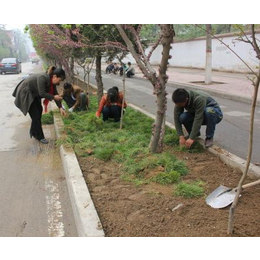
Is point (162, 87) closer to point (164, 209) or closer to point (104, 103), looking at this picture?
point (164, 209)

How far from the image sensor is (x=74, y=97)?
24.5 ft

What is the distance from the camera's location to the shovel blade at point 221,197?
2.90 metres

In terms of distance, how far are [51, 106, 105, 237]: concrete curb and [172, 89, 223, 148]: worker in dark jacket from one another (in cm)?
149

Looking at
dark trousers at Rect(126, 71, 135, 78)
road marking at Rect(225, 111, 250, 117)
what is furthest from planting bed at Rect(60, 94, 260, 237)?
dark trousers at Rect(126, 71, 135, 78)

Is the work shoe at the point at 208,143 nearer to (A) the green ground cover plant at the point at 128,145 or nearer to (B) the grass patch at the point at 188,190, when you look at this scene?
(A) the green ground cover plant at the point at 128,145

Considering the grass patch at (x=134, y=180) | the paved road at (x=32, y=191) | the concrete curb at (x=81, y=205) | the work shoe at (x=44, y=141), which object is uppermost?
the concrete curb at (x=81, y=205)

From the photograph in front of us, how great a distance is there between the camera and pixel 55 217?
3.18 m

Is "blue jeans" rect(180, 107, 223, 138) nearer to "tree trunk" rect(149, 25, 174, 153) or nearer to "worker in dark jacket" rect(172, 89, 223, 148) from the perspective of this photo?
"worker in dark jacket" rect(172, 89, 223, 148)

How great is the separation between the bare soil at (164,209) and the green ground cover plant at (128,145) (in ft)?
0.50

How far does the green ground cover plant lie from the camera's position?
3648mm

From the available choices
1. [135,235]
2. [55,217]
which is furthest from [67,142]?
[135,235]

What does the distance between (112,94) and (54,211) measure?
3.02 meters

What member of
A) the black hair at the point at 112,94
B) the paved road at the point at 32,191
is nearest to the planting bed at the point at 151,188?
the paved road at the point at 32,191

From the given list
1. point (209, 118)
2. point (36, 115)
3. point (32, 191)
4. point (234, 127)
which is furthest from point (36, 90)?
point (234, 127)
